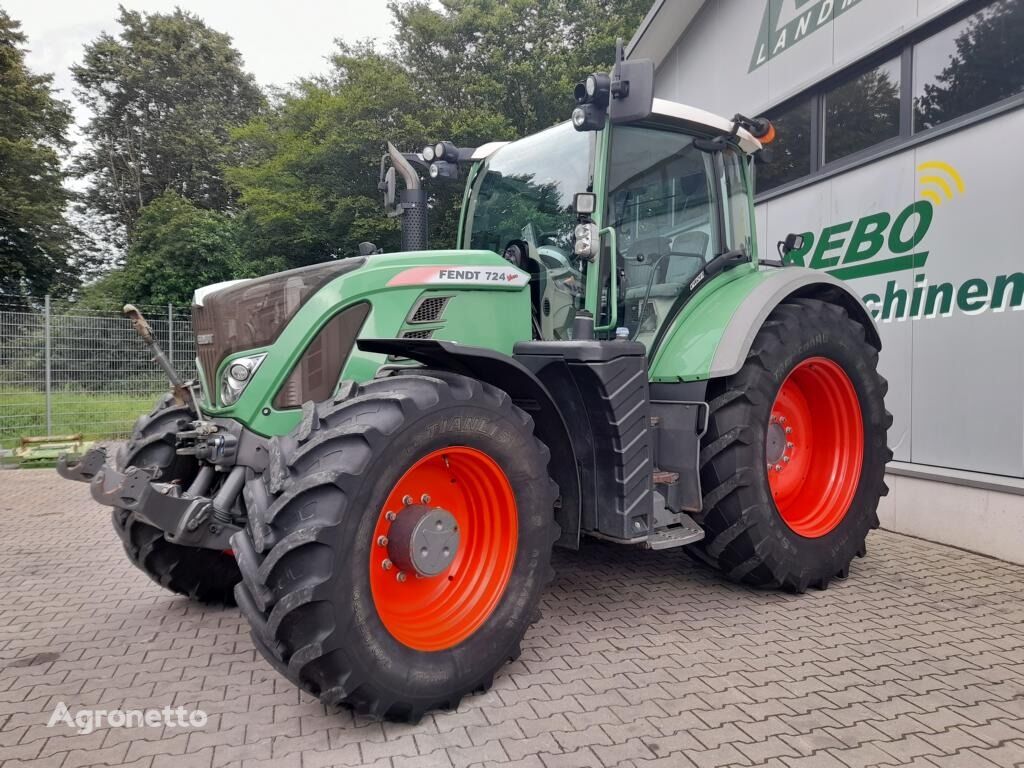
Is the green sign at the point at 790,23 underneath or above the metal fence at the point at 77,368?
above

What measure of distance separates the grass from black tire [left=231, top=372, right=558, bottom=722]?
7946 millimetres

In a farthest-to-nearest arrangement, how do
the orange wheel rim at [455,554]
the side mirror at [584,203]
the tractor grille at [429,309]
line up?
the side mirror at [584,203] < the tractor grille at [429,309] < the orange wheel rim at [455,554]

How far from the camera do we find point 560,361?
3.16 metres

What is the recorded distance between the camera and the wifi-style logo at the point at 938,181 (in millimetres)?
4843

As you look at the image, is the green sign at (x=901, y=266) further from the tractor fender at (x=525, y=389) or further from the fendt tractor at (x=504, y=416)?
the tractor fender at (x=525, y=389)

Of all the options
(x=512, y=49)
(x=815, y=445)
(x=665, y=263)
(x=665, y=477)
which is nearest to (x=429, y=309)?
(x=665, y=477)

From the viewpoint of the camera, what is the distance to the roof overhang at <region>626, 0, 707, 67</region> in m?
8.27

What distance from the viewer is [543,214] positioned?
12.3 feet

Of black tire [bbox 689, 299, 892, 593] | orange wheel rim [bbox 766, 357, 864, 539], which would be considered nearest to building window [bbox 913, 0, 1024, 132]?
black tire [bbox 689, 299, 892, 593]

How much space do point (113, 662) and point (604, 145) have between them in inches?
128

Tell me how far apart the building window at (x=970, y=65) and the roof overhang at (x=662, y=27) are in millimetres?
3660

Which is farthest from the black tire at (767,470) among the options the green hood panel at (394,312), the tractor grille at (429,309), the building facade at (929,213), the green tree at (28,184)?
the green tree at (28,184)

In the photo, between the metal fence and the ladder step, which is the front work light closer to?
the ladder step

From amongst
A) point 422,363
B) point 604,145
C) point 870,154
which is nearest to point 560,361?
point 422,363
